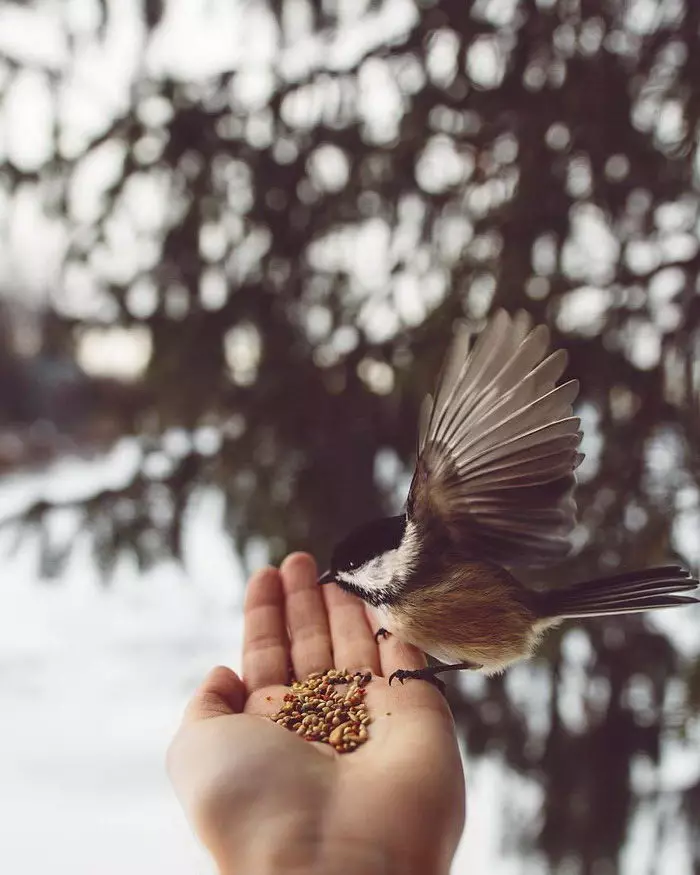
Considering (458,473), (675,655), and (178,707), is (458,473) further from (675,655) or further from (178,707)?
(178,707)

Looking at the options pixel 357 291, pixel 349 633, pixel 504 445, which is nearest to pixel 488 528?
pixel 504 445

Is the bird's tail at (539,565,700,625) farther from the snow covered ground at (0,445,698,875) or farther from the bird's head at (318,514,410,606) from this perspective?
the snow covered ground at (0,445,698,875)

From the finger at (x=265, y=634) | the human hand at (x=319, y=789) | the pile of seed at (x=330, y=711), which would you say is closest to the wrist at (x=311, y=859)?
the human hand at (x=319, y=789)

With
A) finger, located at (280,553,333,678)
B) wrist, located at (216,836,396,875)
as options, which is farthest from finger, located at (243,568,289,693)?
wrist, located at (216,836,396,875)

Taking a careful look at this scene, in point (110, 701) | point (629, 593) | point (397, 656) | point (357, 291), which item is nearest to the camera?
point (629, 593)

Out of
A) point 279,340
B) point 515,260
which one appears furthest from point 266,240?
point 515,260

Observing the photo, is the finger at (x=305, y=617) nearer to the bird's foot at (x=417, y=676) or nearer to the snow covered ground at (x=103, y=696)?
the bird's foot at (x=417, y=676)

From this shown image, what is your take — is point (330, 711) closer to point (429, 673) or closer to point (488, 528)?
point (429, 673)
